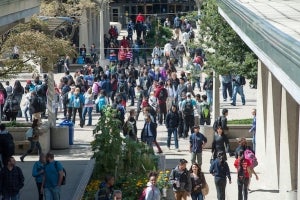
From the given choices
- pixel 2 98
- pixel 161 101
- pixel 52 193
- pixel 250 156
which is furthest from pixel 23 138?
pixel 52 193

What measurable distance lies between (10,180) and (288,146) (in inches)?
223

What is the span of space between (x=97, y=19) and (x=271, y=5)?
36.7 meters

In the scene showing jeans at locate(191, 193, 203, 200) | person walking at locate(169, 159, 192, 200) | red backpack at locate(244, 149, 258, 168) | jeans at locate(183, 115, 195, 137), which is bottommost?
jeans at locate(191, 193, 203, 200)

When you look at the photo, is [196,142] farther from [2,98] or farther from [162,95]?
[2,98]

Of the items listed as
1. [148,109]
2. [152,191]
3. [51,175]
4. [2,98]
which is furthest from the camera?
[2,98]

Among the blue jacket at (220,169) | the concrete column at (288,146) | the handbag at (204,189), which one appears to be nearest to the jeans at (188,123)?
the concrete column at (288,146)

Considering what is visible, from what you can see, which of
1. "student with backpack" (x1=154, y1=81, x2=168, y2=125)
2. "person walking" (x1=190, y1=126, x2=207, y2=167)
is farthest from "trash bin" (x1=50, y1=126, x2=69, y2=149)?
"student with backpack" (x1=154, y1=81, x2=168, y2=125)

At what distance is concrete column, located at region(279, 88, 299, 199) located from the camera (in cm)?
2009

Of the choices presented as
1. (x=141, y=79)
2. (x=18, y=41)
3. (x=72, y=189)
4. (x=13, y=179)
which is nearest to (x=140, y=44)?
(x=141, y=79)

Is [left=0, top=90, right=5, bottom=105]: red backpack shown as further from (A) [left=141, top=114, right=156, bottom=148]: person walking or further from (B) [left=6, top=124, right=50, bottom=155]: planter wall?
(A) [left=141, top=114, right=156, bottom=148]: person walking

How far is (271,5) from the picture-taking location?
2122 cm

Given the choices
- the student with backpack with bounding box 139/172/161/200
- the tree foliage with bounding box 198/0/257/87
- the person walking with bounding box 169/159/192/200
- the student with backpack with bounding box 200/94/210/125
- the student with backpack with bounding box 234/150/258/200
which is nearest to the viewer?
the student with backpack with bounding box 139/172/161/200

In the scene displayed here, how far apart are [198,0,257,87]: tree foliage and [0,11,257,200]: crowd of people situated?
1230 millimetres

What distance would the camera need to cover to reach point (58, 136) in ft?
89.2
